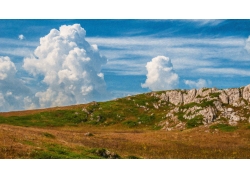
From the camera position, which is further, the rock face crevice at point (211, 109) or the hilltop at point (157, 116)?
the rock face crevice at point (211, 109)

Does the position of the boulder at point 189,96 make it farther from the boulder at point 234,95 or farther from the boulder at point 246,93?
the boulder at point 246,93

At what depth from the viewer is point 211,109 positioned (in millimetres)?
90625

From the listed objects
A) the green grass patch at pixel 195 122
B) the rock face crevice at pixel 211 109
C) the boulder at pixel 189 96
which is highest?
the boulder at pixel 189 96

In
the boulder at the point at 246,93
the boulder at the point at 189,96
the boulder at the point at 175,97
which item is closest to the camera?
the boulder at the point at 246,93

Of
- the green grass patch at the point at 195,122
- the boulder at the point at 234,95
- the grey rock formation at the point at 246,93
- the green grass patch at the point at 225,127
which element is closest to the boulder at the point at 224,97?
the boulder at the point at 234,95

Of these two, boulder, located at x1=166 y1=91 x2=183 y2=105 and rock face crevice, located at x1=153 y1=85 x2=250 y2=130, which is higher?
boulder, located at x1=166 y1=91 x2=183 y2=105

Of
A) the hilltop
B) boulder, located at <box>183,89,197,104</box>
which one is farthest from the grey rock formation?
boulder, located at <box>183,89,197,104</box>

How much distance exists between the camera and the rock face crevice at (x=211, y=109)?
85.8 metres

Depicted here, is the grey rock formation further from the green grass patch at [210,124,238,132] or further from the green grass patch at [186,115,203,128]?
the green grass patch at [210,124,238,132]

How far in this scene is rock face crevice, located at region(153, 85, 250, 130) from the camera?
85750mm

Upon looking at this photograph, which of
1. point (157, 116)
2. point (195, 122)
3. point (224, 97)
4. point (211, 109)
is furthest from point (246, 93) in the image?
point (157, 116)

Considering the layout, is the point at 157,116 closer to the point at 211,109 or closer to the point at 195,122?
the point at 195,122

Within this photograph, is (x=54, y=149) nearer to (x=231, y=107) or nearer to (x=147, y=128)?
(x=147, y=128)
